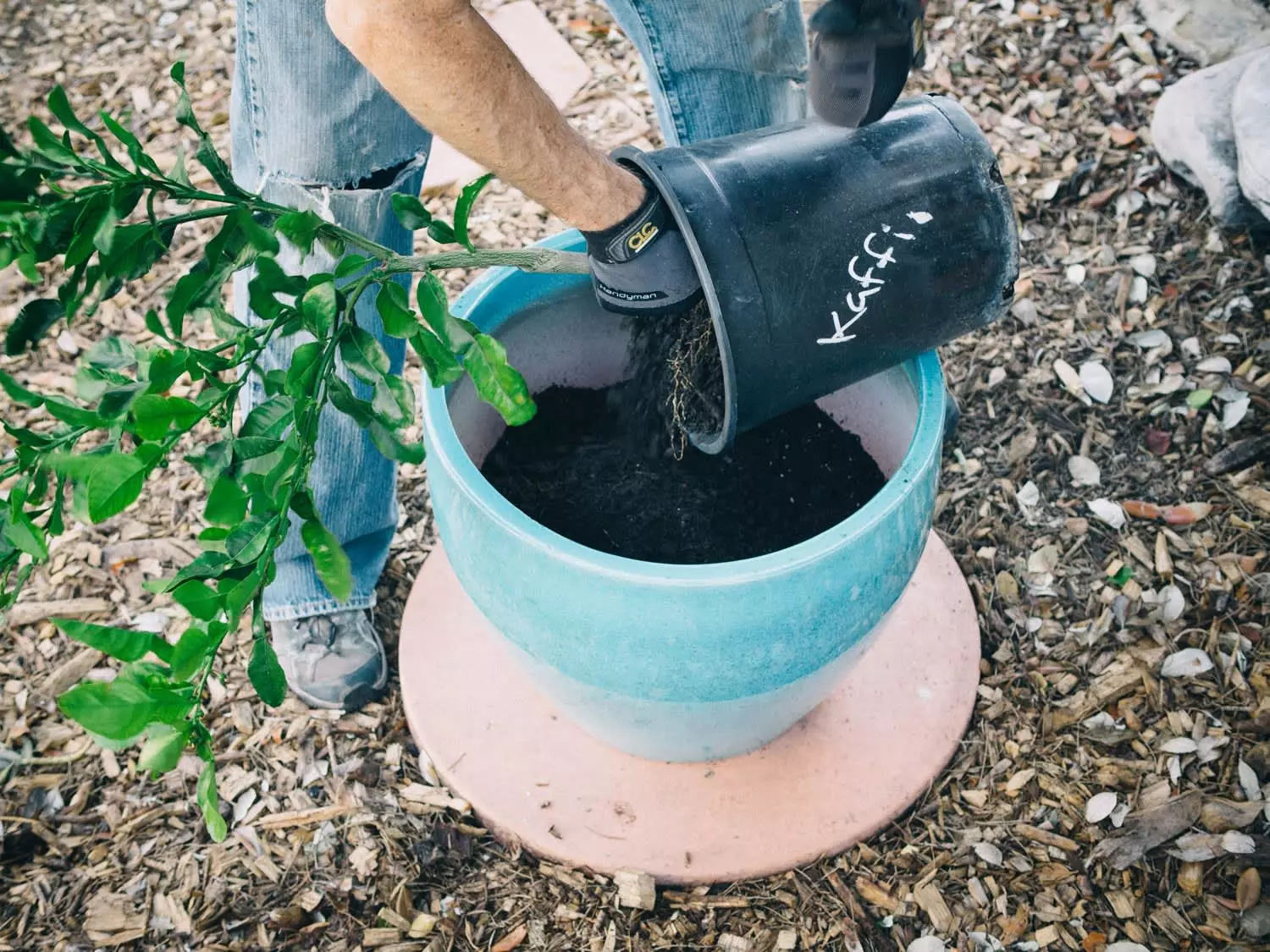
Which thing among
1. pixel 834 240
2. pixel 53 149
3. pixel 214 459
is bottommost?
pixel 834 240

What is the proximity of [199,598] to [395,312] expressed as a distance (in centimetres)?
26

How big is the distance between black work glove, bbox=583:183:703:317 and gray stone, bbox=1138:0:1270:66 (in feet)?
6.53

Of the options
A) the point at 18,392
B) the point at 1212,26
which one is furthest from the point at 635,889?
the point at 1212,26

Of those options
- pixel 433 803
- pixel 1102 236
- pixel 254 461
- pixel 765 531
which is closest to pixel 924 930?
pixel 765 531

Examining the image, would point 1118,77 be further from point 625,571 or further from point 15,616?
point 15,616

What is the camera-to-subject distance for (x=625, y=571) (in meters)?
1.09

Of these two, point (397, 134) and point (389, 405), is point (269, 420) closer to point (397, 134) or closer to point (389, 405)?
point (389, 405)

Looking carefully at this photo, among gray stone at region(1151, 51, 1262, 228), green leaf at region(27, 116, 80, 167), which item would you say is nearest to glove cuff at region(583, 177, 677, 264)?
green leaf at region(27, 116, 80, 167)

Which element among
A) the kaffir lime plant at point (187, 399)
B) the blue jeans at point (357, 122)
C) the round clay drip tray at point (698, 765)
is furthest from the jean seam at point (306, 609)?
the kaffir lime plant at point (187, 399)

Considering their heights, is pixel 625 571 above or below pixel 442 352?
below

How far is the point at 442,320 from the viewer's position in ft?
2.80

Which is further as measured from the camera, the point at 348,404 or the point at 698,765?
the point at 698,765

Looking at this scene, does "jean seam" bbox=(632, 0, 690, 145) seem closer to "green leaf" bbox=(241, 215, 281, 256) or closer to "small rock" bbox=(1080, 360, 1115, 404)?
"green leaf" bbox=(241, 215, 281, 256)

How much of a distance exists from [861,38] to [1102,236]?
1473 mm
